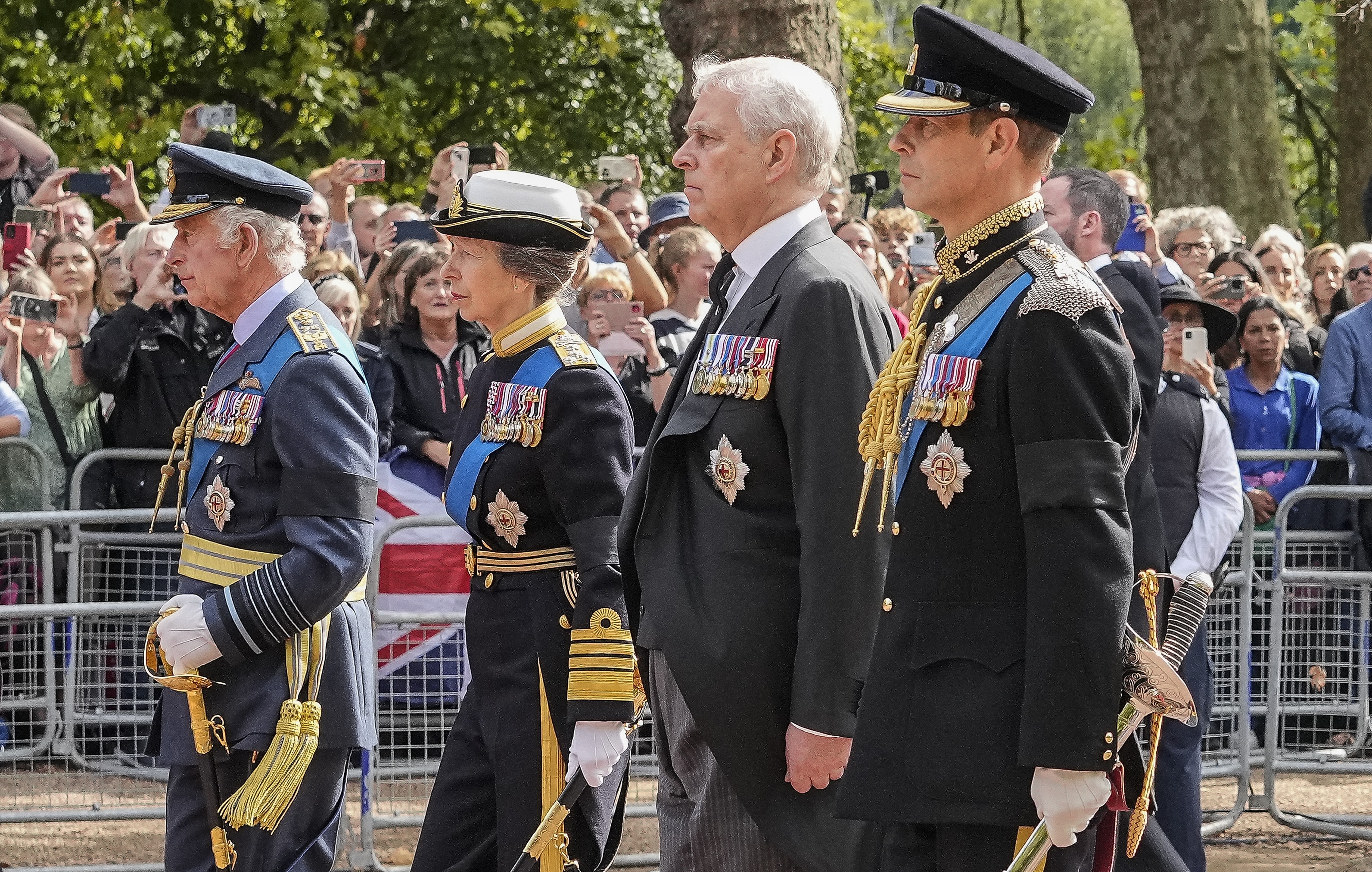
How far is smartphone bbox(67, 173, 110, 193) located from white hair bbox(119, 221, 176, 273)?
1058 mm

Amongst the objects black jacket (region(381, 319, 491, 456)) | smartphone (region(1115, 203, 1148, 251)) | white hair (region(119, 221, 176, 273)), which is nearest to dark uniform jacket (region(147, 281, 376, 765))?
black jacket (region(381, 319, 491, 456))

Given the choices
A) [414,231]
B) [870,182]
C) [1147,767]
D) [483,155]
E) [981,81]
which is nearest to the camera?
[981,81]

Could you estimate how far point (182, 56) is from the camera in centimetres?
1753

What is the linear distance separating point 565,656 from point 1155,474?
9.12 feet

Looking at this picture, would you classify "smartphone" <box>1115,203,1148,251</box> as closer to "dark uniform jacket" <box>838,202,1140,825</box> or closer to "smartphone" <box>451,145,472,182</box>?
"smartphone" <box>451,145,472,182</box>

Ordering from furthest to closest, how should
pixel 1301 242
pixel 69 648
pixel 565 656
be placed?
pixel 1301 242 < pixel 69 648 < pixel 565 656

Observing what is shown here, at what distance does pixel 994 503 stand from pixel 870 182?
20.5 feet

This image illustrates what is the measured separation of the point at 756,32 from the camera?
30.3 feet

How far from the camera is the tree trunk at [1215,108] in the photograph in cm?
1413

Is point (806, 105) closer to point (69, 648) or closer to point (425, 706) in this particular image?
→ point (425, 706)

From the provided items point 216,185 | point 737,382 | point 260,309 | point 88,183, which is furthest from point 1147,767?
point 88,183

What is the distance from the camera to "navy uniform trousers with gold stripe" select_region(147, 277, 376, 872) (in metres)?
4.00

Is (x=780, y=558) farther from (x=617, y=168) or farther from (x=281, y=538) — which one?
(x=617, y=168)

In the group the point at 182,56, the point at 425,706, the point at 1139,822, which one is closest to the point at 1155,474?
the point at 425,706
